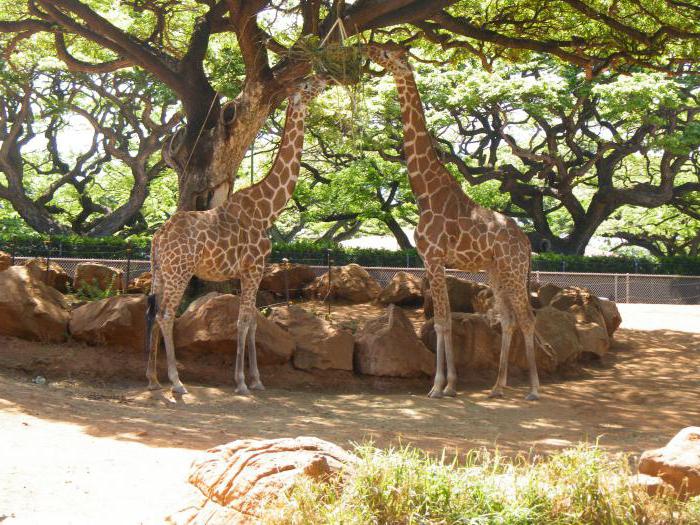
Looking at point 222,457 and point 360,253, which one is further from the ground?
point 360,253

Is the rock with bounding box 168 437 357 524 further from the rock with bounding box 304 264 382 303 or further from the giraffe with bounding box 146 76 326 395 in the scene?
the rock with bounding box 304 264 382 303

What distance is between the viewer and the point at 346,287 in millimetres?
15375

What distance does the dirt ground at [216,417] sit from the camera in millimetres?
5562

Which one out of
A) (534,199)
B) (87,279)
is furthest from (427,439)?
(534,199)

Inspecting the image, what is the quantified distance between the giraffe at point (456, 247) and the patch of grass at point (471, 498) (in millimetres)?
6635

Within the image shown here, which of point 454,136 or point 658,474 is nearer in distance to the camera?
point 658,474

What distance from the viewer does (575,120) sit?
103ft

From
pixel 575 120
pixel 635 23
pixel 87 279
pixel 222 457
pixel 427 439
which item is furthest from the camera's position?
pixel 575 120

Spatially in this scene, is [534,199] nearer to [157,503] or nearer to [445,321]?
[445,321]

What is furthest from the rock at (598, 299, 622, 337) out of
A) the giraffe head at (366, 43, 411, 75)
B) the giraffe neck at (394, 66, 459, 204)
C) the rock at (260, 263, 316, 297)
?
the giraffe head at (366, 43, 411, 75)

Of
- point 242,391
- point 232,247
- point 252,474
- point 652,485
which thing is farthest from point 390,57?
point 252,474

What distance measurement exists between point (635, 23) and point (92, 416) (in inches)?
550

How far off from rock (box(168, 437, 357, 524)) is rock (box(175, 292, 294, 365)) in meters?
6.54

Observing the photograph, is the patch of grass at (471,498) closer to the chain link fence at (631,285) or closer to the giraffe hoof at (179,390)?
the giraffe hoof at (179,390)
